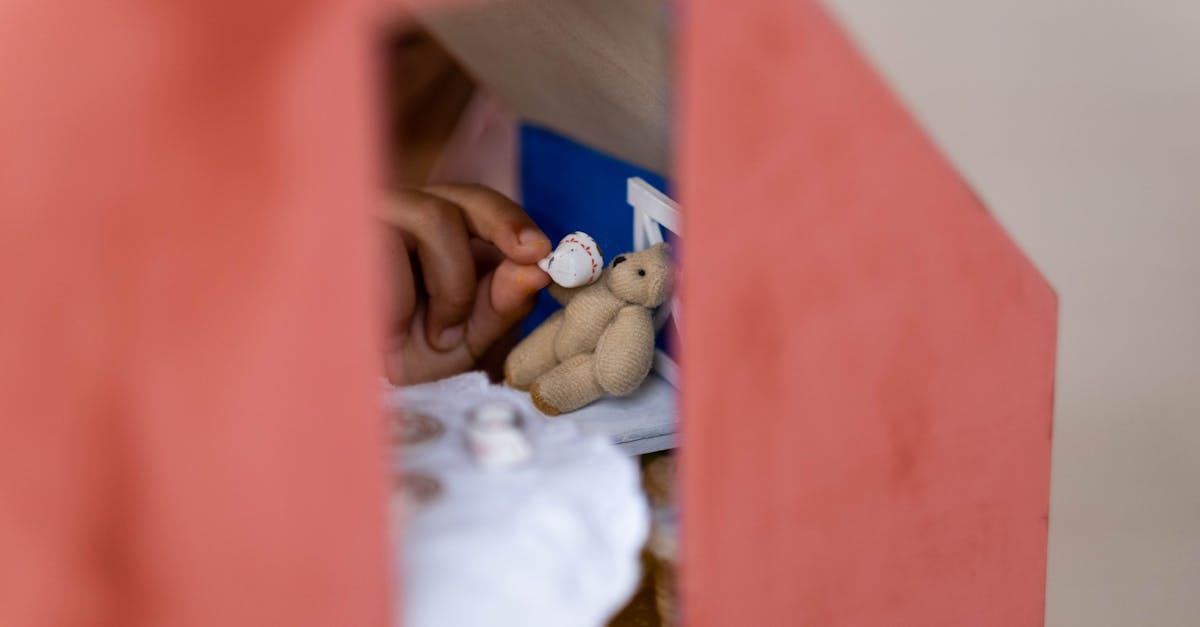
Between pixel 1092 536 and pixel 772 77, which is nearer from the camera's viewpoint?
pixel 772 77

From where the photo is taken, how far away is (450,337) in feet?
5.86

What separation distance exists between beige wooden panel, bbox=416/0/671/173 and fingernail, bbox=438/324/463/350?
1.01 ft

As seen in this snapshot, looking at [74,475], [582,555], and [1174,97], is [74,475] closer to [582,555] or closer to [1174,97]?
[582,555]

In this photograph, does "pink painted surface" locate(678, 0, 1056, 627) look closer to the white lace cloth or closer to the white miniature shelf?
the white lace cloth

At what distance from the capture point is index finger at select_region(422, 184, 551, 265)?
1667 millimetres

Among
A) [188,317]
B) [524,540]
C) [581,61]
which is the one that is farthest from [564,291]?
[188,317]

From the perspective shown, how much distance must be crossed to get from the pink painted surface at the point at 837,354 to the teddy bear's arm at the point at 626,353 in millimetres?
365

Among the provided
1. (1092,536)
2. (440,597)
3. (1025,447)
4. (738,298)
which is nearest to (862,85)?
(738,298)

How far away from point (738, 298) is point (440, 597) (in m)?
0.33

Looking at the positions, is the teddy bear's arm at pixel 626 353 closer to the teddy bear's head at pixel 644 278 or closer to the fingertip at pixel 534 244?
the teddy bear's head at pixel 644 278

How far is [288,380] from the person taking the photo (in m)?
0.91

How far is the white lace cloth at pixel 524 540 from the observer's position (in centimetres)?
101

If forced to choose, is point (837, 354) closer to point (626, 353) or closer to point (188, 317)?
point (626, 353)

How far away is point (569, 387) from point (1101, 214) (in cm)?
65
